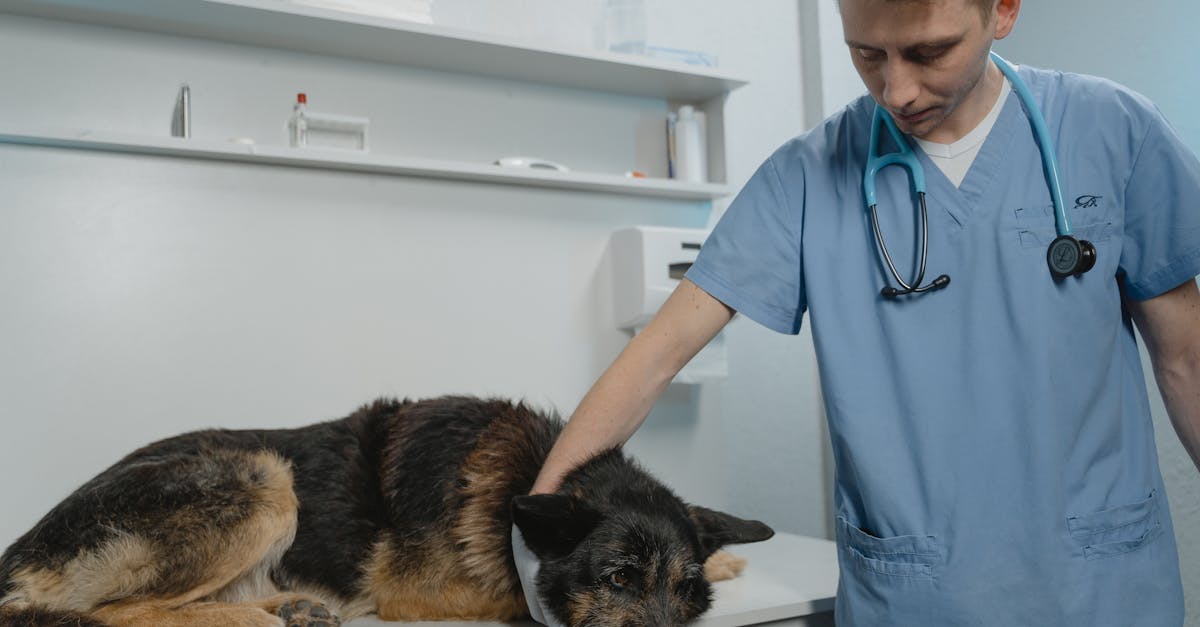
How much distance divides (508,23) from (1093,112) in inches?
57.2

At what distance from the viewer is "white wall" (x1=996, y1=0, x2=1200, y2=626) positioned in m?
2.08

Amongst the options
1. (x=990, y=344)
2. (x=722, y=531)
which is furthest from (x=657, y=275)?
(x=990, y=344)

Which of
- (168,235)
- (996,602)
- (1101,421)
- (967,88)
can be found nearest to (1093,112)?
(967,88)

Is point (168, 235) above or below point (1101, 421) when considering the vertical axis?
above

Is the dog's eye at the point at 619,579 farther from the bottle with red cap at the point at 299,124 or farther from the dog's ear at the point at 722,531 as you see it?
the bottle with red cap at the point at 299,124

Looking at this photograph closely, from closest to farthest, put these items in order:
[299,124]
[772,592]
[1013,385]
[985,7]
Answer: [985,7], [1013,385], [772,592], [299,124]

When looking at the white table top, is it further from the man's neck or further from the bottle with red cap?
the bottle with red cap

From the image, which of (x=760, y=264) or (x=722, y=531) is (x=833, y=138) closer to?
(x=760, y=264)

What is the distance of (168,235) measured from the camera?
193 cm

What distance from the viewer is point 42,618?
1273mm

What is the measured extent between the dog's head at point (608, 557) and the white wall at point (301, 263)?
2.84ft

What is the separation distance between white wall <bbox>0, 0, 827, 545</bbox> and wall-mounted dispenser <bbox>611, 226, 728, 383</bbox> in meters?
0.09

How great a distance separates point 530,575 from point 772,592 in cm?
45

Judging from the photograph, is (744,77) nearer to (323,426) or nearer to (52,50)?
(323,426)
